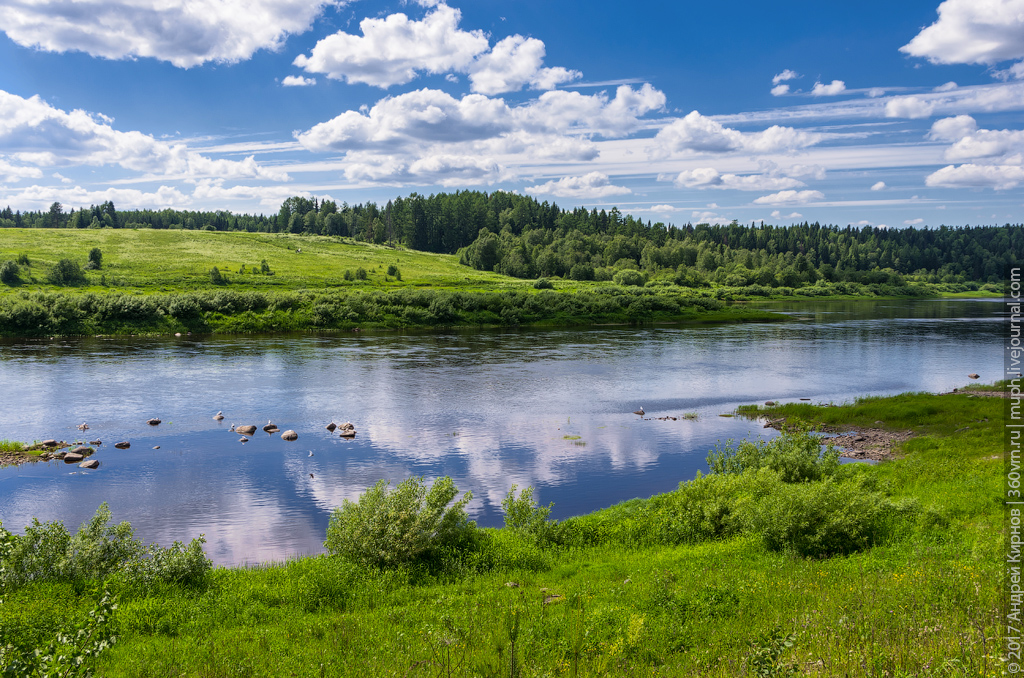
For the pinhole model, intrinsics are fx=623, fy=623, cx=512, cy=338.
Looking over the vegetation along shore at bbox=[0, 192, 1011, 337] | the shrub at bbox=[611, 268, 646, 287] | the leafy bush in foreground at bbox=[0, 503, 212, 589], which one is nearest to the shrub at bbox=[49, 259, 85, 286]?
the vegetation along shore at bbox=[0, 192, 1011, 337]

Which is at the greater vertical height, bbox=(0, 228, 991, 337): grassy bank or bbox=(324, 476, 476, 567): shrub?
bbox=(0, 228, 991, 337): grassy bank

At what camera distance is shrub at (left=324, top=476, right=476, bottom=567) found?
1659 cm

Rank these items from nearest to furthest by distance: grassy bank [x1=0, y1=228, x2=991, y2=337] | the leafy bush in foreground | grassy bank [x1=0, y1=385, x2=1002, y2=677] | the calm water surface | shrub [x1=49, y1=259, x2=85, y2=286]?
1. grassy bank [x1=0, y1=385, x2=1002, y2=677]
2. the leafy bush in foreground
3. the calm water surface
4. grassy bank [x1=0, y1=228, x2=991, y2=337]
5. shrub [x1=49, y1=259, x2=85, y2=286]

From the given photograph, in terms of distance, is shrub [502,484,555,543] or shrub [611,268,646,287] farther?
shrub [611,268,646,287]

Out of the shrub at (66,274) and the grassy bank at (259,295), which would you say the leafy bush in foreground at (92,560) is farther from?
the shrub at (66,274)

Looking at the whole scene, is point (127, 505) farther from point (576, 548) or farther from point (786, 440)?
point (786, 440)

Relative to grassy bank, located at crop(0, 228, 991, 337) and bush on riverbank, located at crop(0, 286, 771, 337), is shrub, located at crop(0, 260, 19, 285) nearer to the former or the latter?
grassy bank, located at crop(0, 228, 991, 337)

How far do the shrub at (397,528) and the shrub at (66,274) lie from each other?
4484 inches

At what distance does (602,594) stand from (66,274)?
123 metres

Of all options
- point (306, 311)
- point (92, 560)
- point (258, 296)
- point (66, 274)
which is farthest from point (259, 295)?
point (92, 560)

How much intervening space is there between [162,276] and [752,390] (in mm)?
110780

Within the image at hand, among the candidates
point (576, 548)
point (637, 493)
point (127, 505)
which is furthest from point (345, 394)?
point (576, 548)

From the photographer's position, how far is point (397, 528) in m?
16.7

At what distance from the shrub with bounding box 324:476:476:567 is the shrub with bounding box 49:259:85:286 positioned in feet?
374
